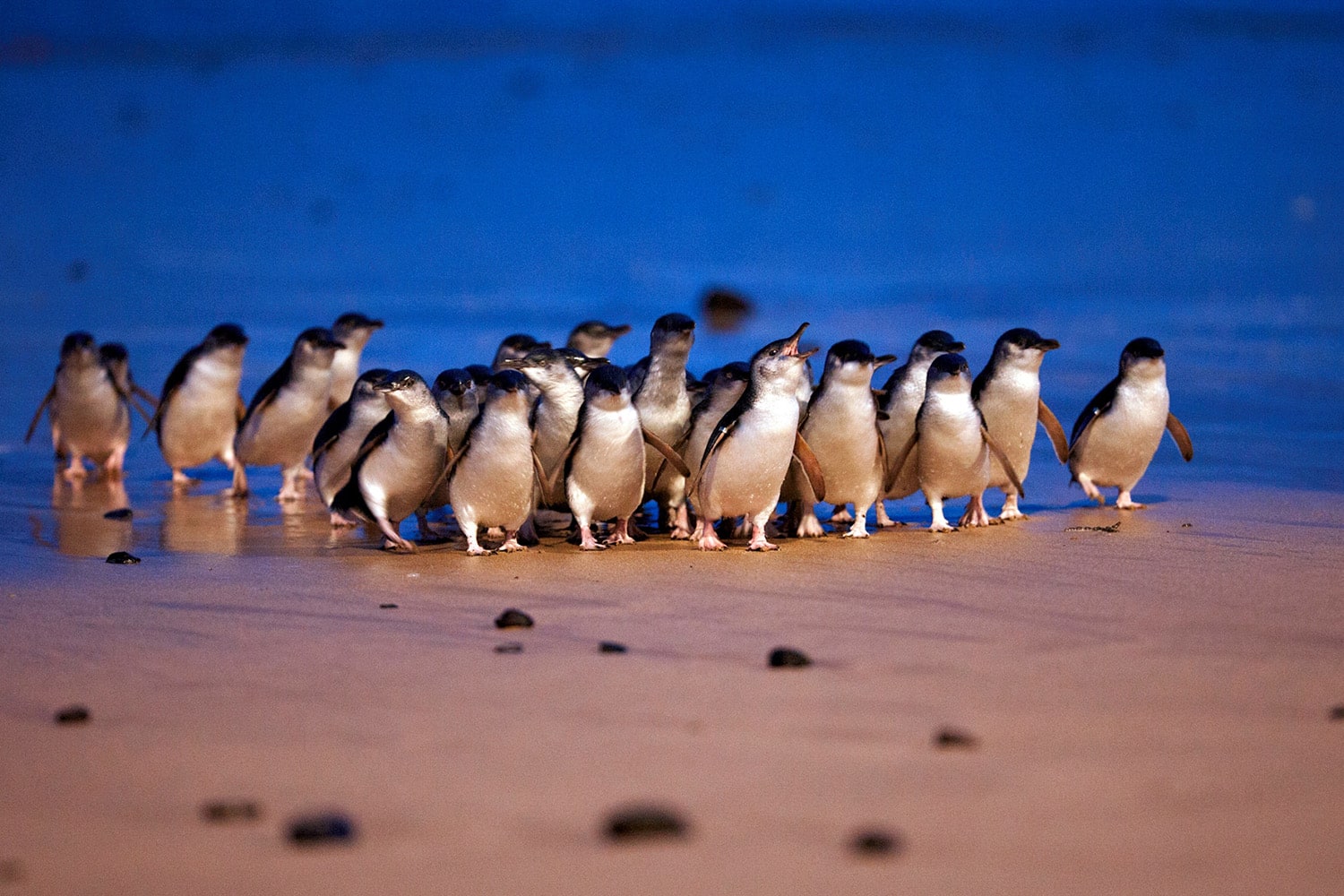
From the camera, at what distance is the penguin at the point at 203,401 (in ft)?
27.2

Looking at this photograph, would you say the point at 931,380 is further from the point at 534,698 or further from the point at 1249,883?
the point at 1249,883

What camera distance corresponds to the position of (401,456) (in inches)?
218

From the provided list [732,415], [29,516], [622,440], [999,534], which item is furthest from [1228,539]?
[29,516]

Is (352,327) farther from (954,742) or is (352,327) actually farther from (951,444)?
(954,742)

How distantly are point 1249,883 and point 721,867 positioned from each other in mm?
768

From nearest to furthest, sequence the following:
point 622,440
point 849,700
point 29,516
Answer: point 849,700 → point 622,440 → point 29,516

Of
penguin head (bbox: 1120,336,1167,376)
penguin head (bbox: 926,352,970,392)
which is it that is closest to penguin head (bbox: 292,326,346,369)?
penguin head (bbox: 926,352,970,392)

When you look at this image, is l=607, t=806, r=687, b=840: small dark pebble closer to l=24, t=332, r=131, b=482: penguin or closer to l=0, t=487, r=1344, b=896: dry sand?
l=0, t=487, r=1344, b=896: dry sand

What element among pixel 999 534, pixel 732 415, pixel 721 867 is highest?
pixel 732 415

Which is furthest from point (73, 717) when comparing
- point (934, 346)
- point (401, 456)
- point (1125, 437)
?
point (1125, 437)

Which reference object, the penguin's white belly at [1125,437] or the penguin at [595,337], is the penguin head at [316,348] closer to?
the penguin at [595,337]

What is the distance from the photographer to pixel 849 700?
3.06 m

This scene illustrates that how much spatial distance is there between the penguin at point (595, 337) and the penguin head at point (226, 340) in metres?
2.22

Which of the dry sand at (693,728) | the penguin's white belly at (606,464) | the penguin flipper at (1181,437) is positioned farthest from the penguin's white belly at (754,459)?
the penguin flipper at (1181,437)
